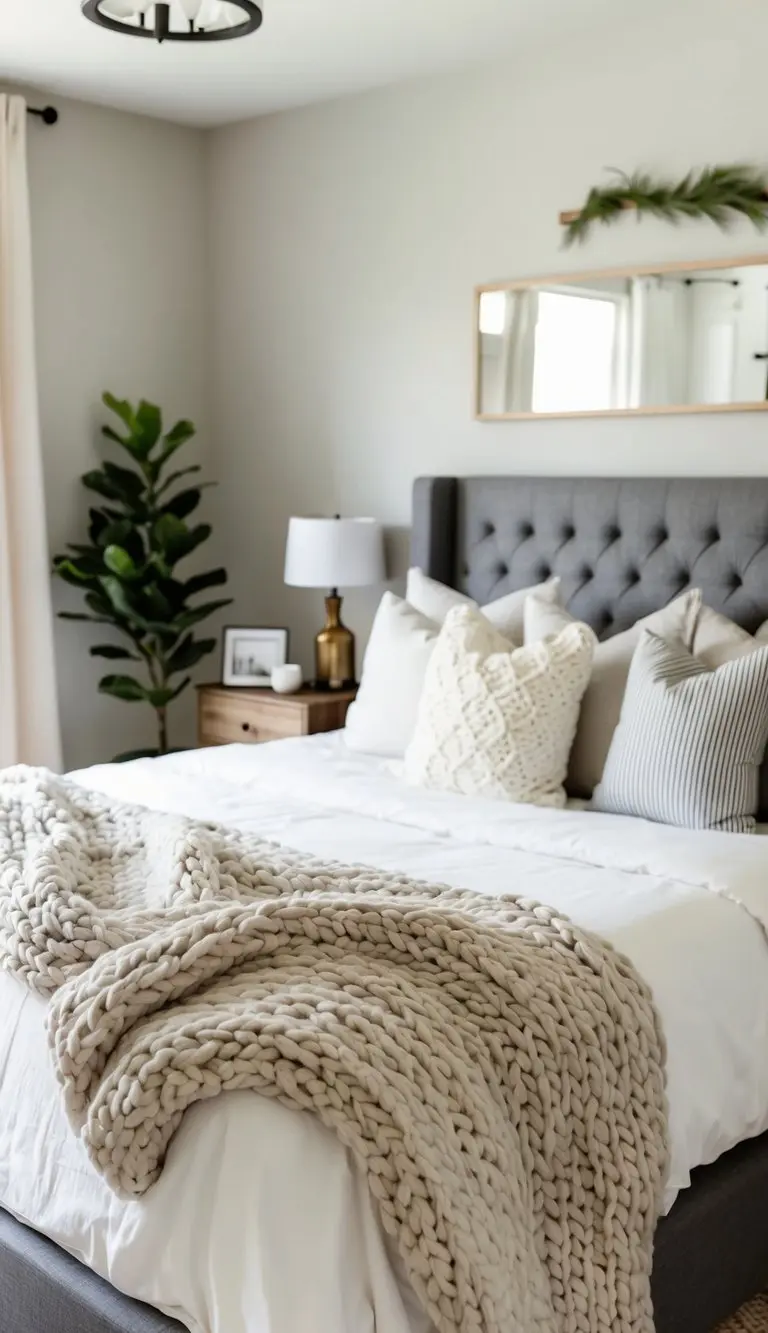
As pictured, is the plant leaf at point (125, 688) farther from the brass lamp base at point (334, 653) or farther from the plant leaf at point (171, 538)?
the brass lamp base at point (334, 653)

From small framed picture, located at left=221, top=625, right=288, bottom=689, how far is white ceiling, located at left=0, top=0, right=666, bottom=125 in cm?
168

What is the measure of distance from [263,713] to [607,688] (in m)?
1.39

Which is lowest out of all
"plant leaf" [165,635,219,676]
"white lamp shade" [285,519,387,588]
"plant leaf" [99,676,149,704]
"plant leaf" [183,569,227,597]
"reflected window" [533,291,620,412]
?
"plant leaf" [99,676,149,704]

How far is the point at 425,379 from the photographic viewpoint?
4168 mm

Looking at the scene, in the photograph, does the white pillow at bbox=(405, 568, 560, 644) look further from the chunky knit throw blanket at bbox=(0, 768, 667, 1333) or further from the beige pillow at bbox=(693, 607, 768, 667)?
the chunky knit throw blanket at bbox=(0, 768, 667, 1333)

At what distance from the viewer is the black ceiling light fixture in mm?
2541

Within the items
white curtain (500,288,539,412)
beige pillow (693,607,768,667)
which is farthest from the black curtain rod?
beige pillow (693,607,768,667)

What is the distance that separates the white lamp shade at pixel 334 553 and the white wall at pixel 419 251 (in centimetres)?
20

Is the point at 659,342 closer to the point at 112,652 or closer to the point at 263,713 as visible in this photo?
the point at 263,713

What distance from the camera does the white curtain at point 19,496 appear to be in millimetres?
4137

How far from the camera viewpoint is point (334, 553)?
4090 millimetres

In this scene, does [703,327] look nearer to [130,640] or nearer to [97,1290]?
[130,640]

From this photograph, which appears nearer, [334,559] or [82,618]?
[334,559]

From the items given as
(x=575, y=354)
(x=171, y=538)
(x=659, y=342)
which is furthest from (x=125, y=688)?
(x=659, y=342)
